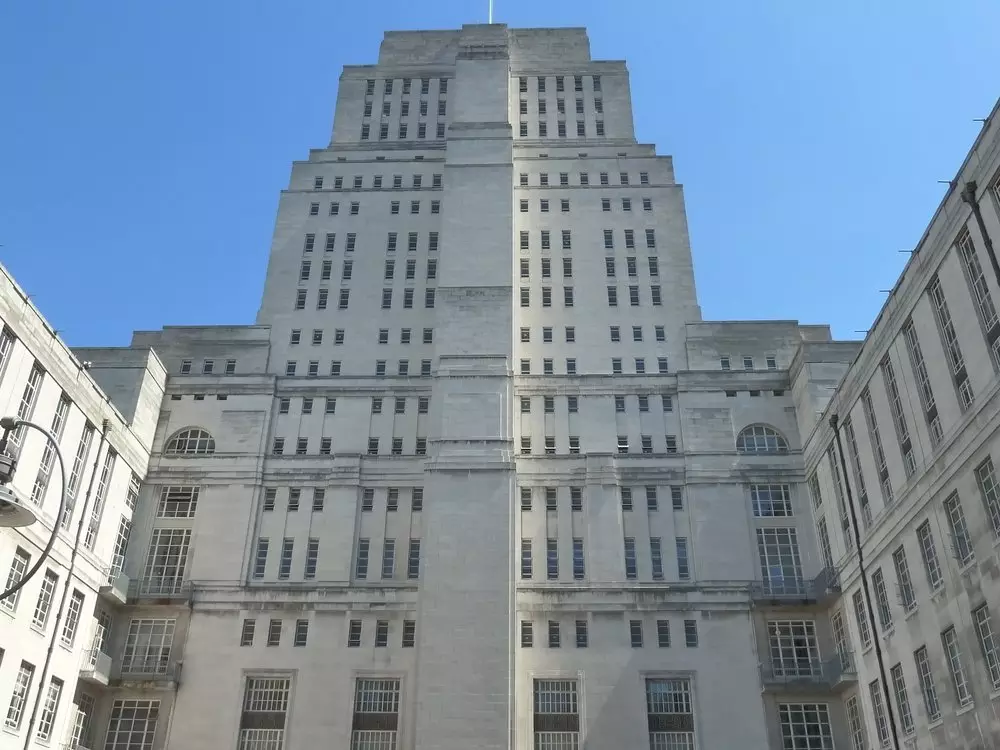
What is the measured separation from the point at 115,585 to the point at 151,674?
4.97m

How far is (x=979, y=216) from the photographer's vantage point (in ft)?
110

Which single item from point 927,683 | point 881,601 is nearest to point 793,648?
point 881,601

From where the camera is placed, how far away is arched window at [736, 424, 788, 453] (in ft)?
186

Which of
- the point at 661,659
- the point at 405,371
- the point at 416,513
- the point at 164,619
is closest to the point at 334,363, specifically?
the point at 405,371

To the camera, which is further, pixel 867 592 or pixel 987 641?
pixel 867 592

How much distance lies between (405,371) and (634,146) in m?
26.1

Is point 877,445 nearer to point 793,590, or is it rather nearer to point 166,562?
point 793,590

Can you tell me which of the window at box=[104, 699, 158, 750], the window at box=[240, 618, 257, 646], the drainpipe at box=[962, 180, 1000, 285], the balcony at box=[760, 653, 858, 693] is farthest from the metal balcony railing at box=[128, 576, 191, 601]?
the drainpipe at box=[962, 180, 1000, 285]

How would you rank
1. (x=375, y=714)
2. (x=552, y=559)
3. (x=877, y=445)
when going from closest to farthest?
(x=877, y=445) < (x=375, y=714) < (x=552, y=559)

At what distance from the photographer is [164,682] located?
4906 centimetres

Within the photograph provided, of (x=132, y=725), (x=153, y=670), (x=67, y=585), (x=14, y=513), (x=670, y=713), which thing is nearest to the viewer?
(x=14, y=513)

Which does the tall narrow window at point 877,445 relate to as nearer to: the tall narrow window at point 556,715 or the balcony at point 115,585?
the tall narrow window at point 556,715

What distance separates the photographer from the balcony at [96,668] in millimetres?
46875

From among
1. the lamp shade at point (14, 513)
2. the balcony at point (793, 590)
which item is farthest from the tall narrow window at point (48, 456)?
the balcony at point (793, 590)
